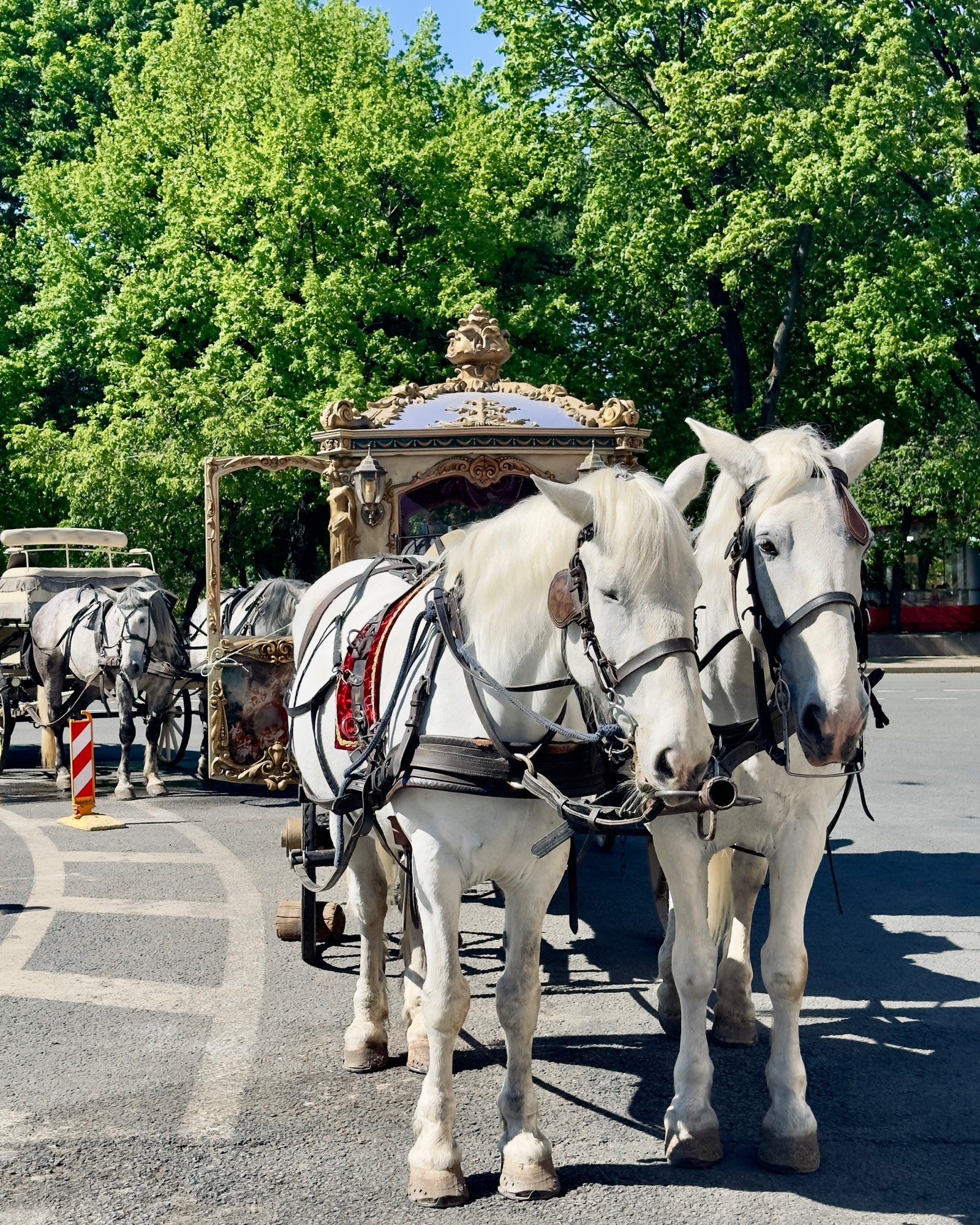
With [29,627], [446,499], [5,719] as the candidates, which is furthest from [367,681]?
[5,719]

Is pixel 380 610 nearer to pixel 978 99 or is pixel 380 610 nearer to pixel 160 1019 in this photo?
pixel 160 1019

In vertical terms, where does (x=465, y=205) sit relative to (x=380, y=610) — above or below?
above

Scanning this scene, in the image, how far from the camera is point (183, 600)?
27.2m

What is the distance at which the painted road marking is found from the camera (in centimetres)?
483

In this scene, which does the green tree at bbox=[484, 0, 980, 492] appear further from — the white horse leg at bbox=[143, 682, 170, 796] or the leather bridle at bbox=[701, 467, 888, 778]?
the leather bridle at bbox=[701, 467, 888, 778]

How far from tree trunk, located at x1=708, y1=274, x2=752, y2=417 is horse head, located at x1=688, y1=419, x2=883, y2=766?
21.3 m

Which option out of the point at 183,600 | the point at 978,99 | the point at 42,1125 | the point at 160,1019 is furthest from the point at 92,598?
the point at 978,99

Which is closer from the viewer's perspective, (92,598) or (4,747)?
(92,598)

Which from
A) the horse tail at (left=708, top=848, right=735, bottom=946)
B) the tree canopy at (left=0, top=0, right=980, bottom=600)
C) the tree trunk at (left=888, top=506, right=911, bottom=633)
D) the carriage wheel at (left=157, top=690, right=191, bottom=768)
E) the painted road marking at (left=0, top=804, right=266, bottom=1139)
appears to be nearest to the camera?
the painted road marking at (left=0, top=804, right=266, bottom=1139)

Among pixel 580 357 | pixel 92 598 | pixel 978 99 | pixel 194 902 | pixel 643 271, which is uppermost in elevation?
pixel 978 99

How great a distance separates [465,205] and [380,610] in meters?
19.0

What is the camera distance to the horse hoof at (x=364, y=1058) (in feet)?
16.4

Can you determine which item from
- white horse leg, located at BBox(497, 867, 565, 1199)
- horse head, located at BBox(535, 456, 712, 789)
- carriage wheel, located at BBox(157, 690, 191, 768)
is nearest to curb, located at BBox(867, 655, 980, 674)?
carriage wheel, located at BBox(157, 690, 191, 768)

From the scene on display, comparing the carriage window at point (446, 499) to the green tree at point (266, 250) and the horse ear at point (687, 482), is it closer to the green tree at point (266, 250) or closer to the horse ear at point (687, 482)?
the horse ear at point (687, 482)
